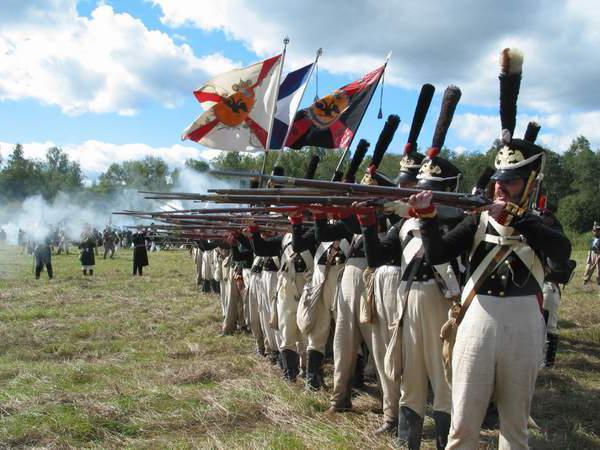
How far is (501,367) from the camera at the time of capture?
3.76m

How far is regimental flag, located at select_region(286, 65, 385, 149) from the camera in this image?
9719 mm

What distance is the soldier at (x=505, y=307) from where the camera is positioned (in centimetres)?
376

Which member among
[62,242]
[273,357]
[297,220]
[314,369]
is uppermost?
[297,220]

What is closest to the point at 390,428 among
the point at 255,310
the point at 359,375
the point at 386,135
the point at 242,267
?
the point at 359,375

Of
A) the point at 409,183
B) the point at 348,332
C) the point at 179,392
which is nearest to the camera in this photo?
the point at 409,183

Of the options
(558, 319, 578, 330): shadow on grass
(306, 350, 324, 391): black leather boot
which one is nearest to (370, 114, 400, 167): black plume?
(306, 350, 324, 391): black leather boot

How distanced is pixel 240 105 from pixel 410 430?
6.38 meters

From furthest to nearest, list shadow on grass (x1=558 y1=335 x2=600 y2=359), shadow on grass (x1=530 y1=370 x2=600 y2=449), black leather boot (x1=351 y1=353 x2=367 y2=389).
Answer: shadow on grass (x1=558 y1=335 x2=600 y2=359)
black leather boot (x1=351 y1=353 x2=367 y2=389)
shadow on grass (x1=530 y1=370 x2=600 y2=449)

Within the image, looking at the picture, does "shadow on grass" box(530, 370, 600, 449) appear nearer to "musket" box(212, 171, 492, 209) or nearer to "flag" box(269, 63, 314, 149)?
"musket" box(212, 171, 492, 209)

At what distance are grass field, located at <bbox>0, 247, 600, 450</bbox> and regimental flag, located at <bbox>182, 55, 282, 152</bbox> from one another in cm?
358

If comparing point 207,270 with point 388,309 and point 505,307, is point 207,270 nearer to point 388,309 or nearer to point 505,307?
point 388,309

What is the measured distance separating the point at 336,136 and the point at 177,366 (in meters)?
4.44

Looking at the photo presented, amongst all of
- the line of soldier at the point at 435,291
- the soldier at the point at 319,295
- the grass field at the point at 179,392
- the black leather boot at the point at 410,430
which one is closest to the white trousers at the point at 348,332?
the line of soldier at the point at 435,291

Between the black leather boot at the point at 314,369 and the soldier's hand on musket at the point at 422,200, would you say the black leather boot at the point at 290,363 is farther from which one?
the soldier's hand on musket at the point at 422,200
